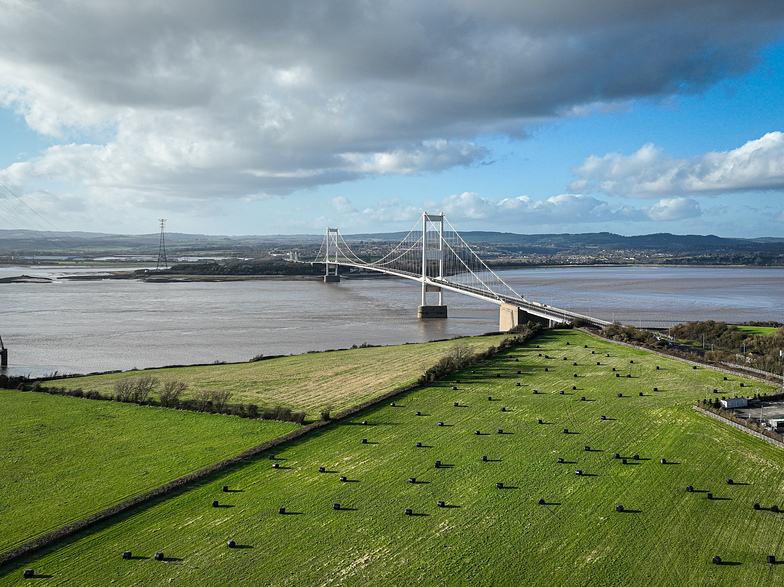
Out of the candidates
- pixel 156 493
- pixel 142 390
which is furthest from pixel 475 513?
pixel 142 390

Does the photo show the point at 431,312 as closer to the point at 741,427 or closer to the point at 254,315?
the point at 254,315

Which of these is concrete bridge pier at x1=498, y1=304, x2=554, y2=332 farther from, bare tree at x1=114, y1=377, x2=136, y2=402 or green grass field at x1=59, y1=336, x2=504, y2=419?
bare tree at x1=114, y1=377, x2=136, y2=402

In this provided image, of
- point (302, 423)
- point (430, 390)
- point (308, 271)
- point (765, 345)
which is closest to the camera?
point (302, 423)

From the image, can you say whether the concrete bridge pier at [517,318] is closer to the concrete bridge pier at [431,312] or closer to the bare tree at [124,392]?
the concrete bridge pier at [431,312]

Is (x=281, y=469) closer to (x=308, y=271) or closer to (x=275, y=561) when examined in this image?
(x=275, y=561)

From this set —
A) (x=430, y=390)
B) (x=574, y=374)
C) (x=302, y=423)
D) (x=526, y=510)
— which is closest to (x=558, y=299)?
(x=574, y=374)

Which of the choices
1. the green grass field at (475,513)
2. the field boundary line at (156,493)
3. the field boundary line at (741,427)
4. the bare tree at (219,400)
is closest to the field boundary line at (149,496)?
the field boundary line at (156,493)
